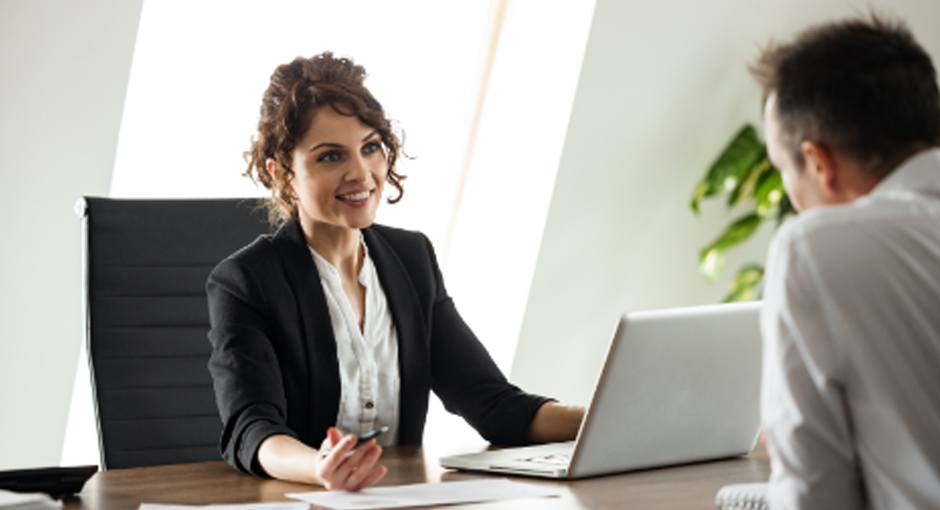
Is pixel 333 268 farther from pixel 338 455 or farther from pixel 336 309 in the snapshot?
pixel 338 455

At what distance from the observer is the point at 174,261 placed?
2457 millimetres

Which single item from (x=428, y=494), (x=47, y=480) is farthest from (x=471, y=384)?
(x=47, y=480)

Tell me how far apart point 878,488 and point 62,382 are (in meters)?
2.52

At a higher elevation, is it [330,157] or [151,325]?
[330,157]

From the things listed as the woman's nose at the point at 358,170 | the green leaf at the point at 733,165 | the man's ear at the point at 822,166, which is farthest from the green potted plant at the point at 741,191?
the man's ear at the point at 822,166

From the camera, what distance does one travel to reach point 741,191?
167 inches

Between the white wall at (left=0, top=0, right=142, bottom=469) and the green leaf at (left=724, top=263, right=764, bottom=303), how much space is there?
2.18 m

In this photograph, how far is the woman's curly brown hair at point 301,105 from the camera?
2312 mm

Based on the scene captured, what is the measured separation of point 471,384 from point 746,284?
215 centimetres

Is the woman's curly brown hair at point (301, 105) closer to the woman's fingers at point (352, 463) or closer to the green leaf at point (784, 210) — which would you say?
the woman's fingers at point (352, 463)

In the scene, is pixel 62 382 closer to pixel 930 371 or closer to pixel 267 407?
pixel 267 407

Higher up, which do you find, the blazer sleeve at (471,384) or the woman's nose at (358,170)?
the woman's nose at (358,170)

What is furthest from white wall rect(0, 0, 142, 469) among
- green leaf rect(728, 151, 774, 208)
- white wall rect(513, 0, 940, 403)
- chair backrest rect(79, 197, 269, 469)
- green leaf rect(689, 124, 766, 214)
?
green leaf rect(728, 151, 774, 208)

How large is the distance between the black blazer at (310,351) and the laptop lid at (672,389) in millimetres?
356
